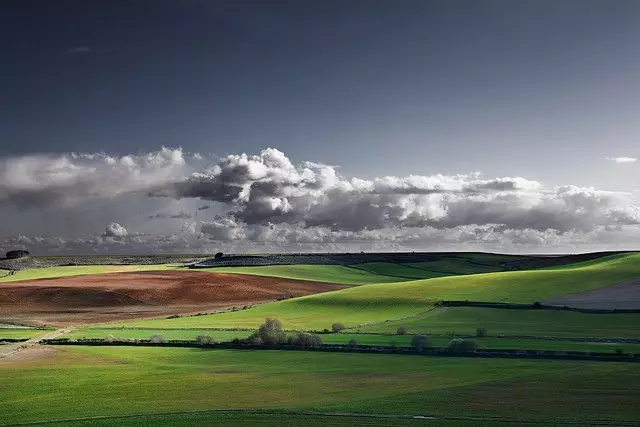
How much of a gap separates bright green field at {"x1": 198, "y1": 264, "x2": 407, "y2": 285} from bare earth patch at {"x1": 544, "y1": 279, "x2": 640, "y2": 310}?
5028 centimetres

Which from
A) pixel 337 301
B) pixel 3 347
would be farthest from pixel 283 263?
pixel 3 347

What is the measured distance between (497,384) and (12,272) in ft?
385

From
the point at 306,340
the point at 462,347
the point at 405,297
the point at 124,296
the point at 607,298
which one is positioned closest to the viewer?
the point at 462,347

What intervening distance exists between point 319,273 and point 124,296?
58732 mm

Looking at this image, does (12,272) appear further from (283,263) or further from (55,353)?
(55,353)

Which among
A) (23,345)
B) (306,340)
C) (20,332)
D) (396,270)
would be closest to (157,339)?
(23,345)

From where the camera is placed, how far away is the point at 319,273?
144 metres

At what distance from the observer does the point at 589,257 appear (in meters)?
138

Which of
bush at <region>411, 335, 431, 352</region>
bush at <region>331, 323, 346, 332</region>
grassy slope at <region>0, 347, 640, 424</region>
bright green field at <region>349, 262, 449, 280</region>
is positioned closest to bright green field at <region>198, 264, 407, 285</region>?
bright green field at <region>349, 262, 449, 280</region>

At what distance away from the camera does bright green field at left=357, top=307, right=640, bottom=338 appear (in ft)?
208

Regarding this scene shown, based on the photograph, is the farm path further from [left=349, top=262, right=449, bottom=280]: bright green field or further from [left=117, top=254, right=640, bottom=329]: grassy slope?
[left=349, top=262, right=449, bottom=280]: bright green field

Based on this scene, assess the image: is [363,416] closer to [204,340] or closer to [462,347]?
[462,347]

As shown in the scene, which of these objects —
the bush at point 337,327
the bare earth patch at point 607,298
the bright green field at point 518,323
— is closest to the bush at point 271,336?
the bush at point 337,327

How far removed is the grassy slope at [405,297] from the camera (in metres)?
76.8
